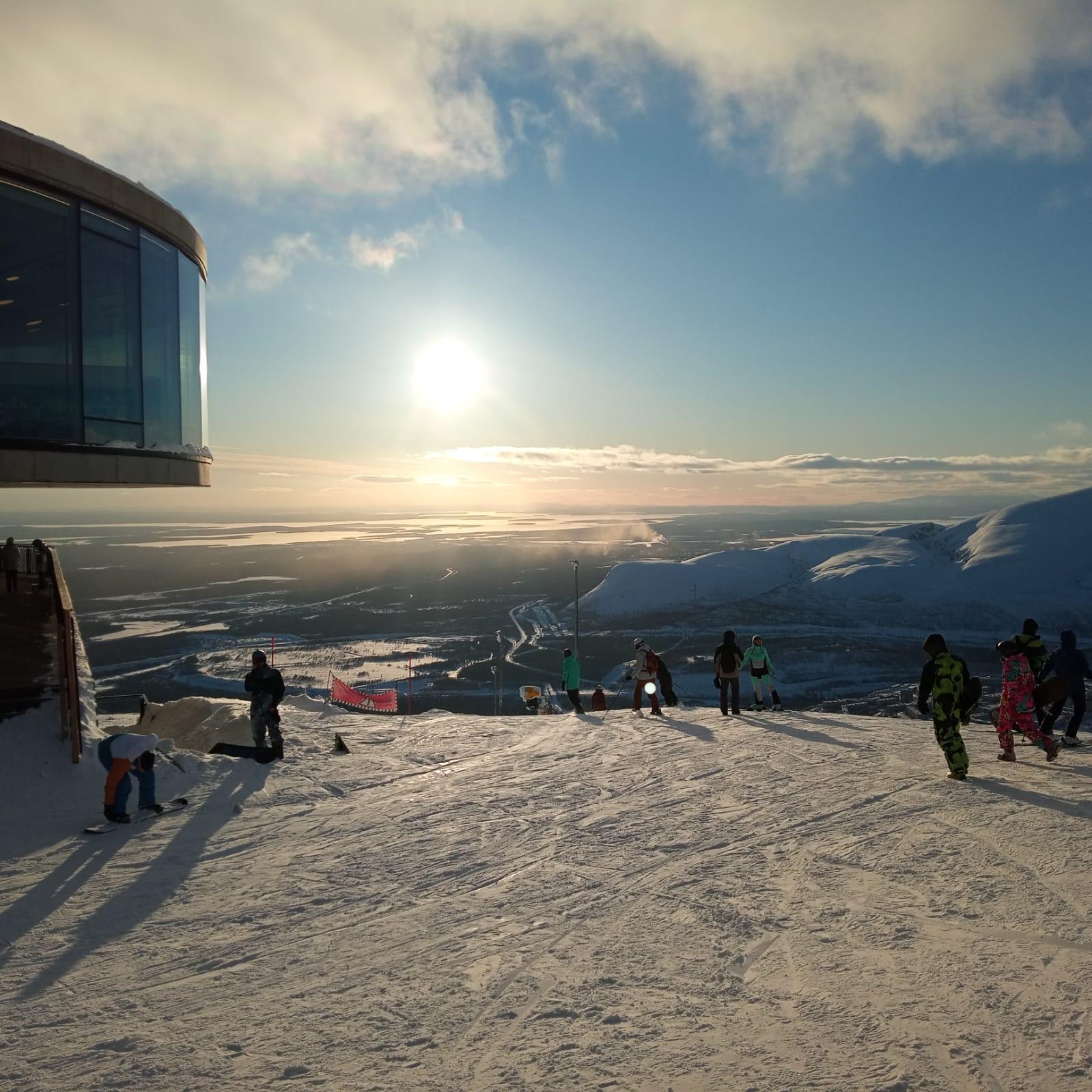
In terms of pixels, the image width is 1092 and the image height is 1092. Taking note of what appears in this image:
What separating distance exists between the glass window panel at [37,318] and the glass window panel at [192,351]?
2820 mm

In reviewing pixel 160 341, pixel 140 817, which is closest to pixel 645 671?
pixel 140 817

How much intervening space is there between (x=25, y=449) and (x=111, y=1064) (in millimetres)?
10850

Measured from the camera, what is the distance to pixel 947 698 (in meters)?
8.27

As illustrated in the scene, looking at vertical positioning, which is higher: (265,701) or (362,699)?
(265,701)

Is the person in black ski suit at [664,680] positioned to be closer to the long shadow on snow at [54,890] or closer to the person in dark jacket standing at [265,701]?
the person in dark jacket standing at [265,701]

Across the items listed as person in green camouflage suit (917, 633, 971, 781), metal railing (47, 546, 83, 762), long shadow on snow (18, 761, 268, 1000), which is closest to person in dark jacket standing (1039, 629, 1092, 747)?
person in green camouflage suit (917, 633, 971, 781)

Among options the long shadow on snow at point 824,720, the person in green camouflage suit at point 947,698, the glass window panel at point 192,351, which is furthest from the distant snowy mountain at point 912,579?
the person in green camouflage suit at point 947,698

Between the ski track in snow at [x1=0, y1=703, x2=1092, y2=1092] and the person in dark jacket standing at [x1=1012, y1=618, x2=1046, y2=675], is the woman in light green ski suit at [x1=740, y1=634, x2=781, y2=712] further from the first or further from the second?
the ski track in snow at [x1=0, y1=703, x2=1092, y2=1092]

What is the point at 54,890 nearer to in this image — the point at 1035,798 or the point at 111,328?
the point at 1035,798

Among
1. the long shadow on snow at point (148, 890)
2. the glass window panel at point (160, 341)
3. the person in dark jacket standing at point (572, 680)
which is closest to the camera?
the long shadow on snow at point (148, 890)

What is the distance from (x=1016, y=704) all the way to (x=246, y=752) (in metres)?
10.2

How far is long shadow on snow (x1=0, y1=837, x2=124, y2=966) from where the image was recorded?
518 cm

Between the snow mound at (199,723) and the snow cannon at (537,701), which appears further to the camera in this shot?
the snow cannon at (537,701)

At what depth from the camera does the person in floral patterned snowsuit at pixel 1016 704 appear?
9039mm
